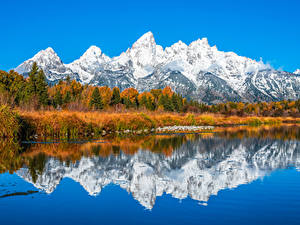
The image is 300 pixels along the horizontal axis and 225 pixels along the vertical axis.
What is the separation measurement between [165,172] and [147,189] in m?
2.51

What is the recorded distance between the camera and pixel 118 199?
8531 mm

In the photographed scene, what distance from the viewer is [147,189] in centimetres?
957

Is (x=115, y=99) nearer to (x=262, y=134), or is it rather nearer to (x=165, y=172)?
(x=262, y=134)

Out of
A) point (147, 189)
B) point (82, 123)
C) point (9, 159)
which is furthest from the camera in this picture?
point (82, 123)

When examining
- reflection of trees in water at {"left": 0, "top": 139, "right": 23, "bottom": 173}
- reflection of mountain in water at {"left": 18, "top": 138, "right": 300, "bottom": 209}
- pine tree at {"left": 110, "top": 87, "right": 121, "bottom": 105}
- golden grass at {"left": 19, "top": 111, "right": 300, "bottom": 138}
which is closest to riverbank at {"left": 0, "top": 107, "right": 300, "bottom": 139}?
golden grass at {"left": 19, "top": 111, "right": 300, "bottom": 138}

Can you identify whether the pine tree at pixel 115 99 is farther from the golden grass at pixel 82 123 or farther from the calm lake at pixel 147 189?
the calm lake at pixel 147 189

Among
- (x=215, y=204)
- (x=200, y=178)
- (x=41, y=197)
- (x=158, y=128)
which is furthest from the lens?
(x=158, y=128)

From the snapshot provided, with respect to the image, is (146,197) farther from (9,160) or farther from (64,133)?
(64,133)

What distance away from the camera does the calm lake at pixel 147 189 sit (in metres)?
7.22

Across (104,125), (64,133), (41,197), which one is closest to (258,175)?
(41,197)

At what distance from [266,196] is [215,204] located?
69.3 inches

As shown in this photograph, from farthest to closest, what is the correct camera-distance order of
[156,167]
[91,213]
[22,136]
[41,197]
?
[22,136]
[156,167]
[41,197]
[91,213]

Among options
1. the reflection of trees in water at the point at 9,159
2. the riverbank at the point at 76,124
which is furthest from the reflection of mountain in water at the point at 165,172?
the riverbank at the point at 76,124

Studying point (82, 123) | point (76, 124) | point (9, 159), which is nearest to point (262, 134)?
point (82, 123)
